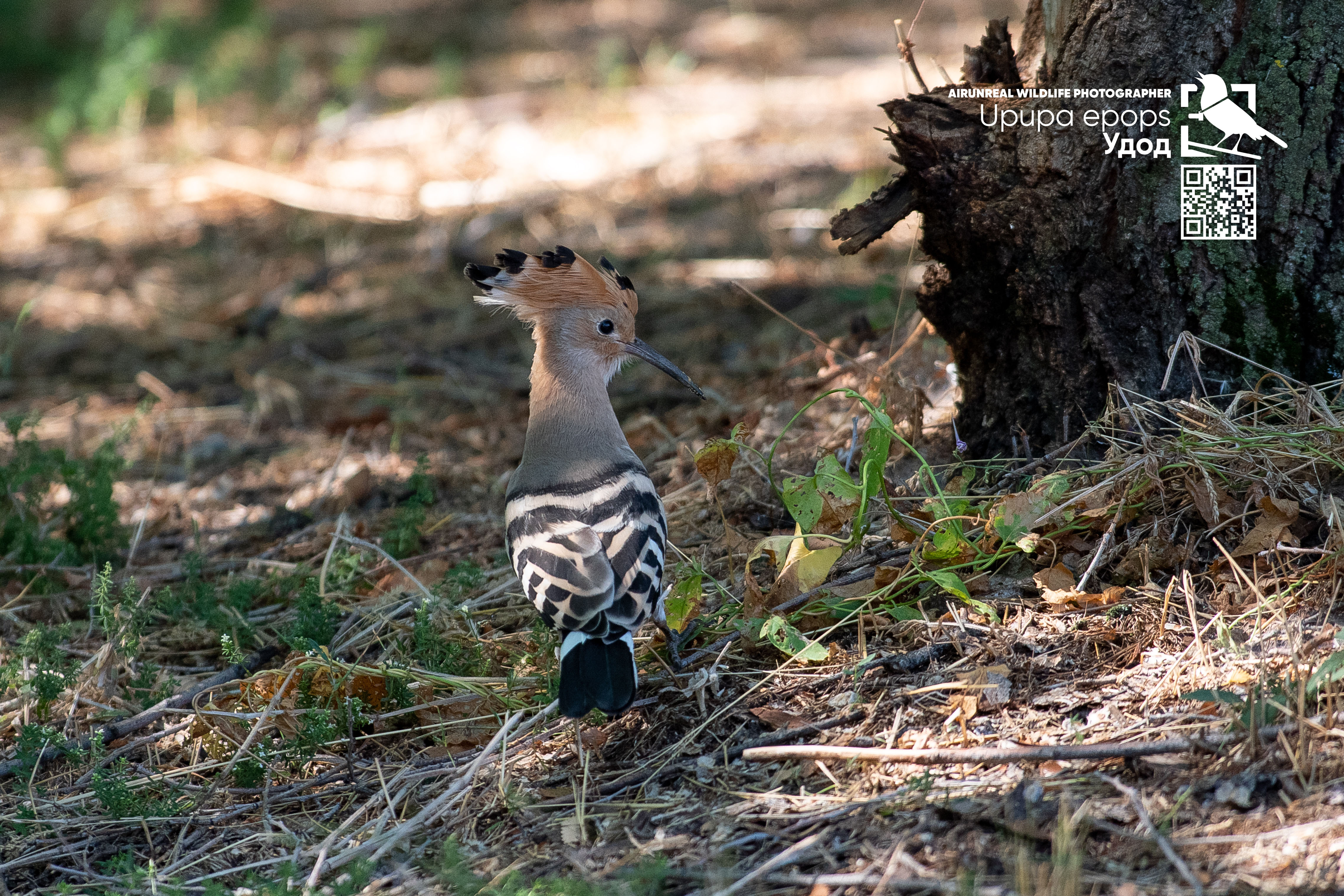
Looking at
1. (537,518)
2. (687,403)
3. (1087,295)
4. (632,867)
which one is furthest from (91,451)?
(1087,295)

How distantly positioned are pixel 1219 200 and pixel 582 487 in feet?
5.93

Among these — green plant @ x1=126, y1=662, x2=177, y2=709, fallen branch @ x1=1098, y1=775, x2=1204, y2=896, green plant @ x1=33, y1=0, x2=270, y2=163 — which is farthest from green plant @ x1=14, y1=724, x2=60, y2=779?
green plant @ x1=33, y1=0, x2=270, y2=163

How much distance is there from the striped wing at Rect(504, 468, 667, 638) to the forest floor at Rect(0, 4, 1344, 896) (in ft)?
0.74

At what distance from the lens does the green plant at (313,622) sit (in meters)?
3.32

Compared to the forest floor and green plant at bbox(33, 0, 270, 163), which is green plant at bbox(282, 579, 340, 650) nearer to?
the forest floor

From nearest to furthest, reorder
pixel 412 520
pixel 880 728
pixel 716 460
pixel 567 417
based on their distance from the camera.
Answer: pixel 880 728, pixel 716 460, pixel 567 417, pixel 412 520

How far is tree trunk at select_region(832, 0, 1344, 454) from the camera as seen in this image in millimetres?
2971

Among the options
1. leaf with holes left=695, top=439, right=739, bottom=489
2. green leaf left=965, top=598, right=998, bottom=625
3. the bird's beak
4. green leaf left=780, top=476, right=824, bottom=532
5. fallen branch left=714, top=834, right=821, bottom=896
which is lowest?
fallen branch left=714, top=834, right=821, bottom=896

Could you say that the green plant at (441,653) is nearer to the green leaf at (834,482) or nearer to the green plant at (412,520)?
the green plant at (412,520)

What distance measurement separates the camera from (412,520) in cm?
395

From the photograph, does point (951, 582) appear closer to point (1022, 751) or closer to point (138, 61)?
point (1022, 751)

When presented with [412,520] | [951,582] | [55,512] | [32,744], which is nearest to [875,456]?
[951,582]

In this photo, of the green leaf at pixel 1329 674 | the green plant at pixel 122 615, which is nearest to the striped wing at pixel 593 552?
the green plant at pixel 122 615

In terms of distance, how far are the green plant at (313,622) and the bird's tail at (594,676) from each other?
3.01 ft
